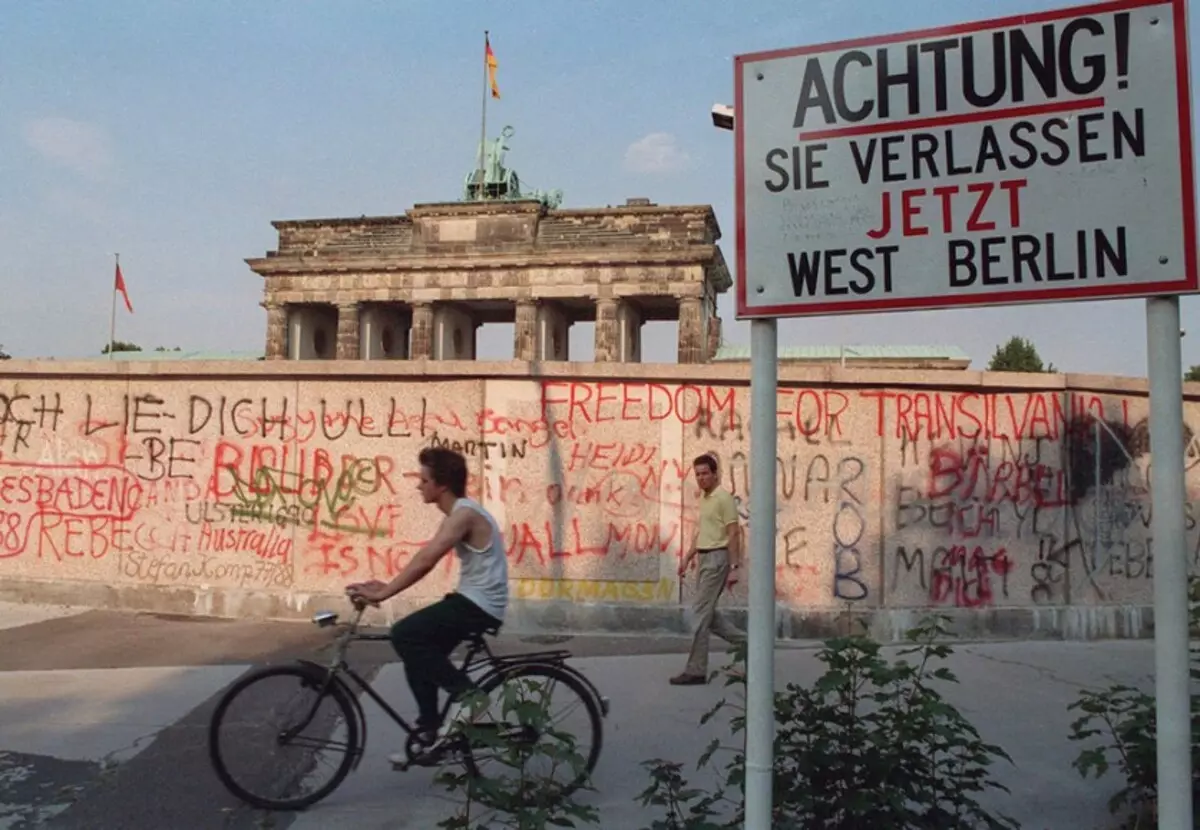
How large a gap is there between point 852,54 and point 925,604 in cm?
655

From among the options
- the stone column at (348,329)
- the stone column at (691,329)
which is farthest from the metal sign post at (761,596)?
the stone column at (348,329)

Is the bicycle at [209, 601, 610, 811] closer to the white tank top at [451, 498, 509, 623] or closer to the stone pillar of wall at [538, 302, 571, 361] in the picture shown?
the white tank top at [451, 498, 509, 623]

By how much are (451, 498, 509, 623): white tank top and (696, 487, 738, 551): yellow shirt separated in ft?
8.54

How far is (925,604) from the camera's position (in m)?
8.24

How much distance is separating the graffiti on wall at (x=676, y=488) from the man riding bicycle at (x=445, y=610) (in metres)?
4.12

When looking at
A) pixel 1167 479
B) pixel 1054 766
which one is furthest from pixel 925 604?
pixel 1167 479

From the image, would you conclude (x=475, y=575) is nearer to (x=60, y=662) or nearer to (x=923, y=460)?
(x=60, y=662)

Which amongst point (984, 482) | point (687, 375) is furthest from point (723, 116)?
point (984, 482)

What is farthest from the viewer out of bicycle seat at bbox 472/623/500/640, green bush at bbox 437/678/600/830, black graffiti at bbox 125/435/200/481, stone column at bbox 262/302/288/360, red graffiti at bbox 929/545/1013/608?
stone column at bbox 262/302/288/360

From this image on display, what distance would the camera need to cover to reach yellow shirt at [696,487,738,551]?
656 cm

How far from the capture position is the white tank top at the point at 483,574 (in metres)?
4.20

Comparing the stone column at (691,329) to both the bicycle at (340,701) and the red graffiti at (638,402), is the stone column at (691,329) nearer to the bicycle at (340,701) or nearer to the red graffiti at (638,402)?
the red graffiti at (638,402)

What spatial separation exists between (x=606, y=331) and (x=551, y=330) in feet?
12.6

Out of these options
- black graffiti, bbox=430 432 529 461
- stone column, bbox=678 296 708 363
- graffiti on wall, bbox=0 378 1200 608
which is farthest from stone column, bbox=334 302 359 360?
black graffiti, bbox=430 432 529 461
